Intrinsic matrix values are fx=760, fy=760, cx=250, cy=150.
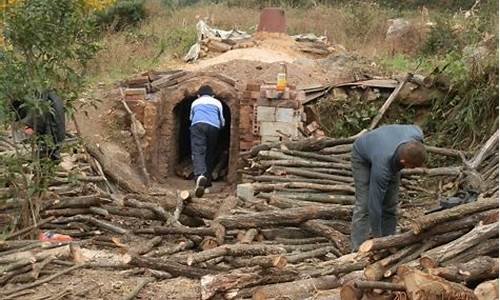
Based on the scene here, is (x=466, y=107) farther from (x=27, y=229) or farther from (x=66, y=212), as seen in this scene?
(x=27, y=229)

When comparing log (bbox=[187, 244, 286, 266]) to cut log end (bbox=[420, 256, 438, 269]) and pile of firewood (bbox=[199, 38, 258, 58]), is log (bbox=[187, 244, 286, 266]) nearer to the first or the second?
cut log end (bbox=[420, 256, 438, 269])

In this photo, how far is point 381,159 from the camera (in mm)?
6352

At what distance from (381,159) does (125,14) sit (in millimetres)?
20442

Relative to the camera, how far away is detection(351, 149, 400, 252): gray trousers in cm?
684

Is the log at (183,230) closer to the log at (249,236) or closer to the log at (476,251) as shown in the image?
the log at (249,236)

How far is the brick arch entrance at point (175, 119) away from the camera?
13.5 m

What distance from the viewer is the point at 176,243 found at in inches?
292

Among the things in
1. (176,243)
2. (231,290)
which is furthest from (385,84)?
(231,290)

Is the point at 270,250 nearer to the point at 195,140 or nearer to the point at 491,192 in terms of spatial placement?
the point at 491,192

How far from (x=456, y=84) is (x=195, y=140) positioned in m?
4.22

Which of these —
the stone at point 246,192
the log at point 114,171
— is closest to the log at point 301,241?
the stone at point 246,192

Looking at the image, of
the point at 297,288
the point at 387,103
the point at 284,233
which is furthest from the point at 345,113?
the point at 297,288

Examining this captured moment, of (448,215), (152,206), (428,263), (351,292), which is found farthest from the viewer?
(152,206)

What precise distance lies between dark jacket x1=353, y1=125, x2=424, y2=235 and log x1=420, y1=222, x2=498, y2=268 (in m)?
1.25
